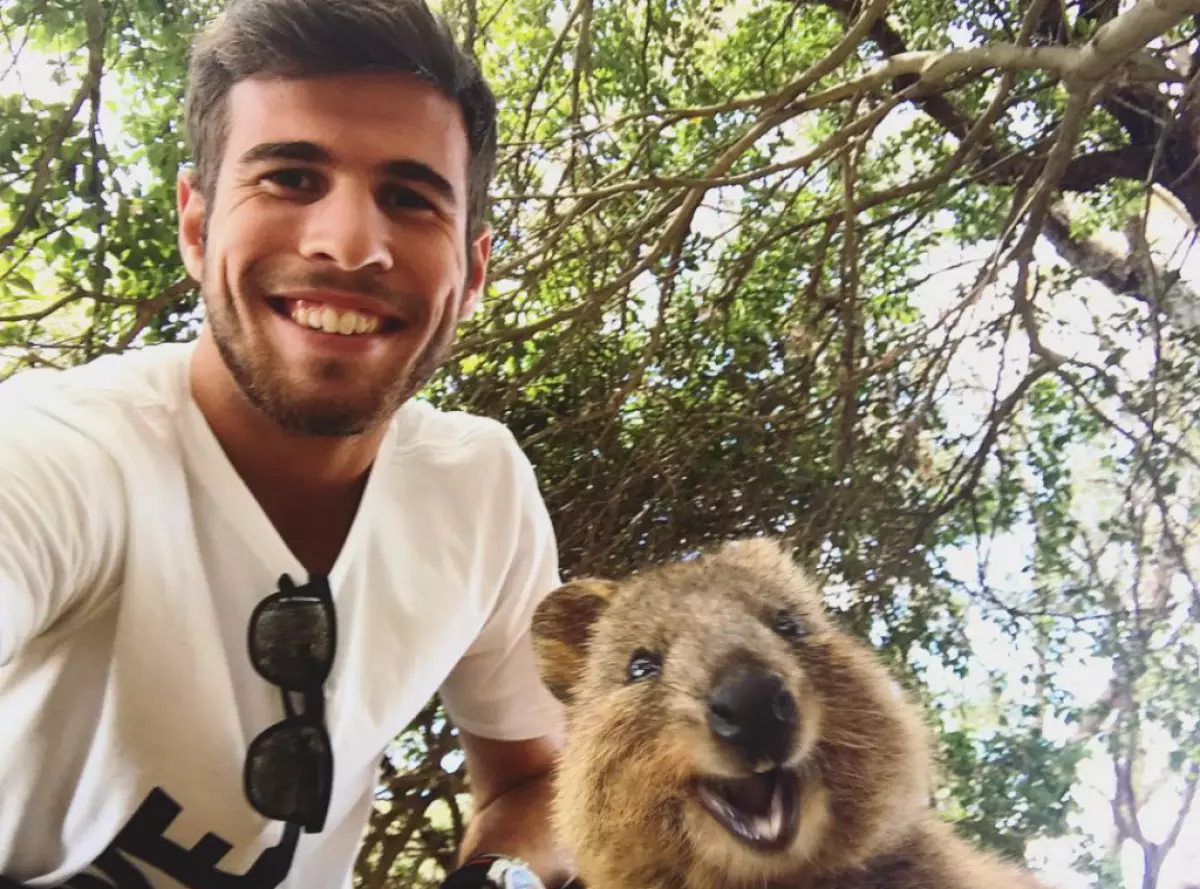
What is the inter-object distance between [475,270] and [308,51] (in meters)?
0.32

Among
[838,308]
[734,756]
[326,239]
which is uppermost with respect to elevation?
[838,308]

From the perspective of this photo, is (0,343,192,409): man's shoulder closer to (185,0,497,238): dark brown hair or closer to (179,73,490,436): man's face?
(179,73,490,436): man's face

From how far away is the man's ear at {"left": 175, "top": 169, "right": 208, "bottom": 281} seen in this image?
984mm

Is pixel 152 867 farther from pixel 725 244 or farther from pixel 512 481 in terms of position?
pixel 725 244

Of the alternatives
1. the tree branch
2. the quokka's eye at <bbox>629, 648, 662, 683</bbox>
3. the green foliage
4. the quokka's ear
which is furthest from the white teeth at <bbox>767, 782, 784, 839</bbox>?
the tree branch

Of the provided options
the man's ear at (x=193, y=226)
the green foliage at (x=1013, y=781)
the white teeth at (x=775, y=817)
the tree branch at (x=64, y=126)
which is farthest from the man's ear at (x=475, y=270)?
the green foliage at (x=1013, y=781)

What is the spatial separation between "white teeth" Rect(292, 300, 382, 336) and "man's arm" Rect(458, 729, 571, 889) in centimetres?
58

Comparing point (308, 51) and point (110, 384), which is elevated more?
point (308, 51)

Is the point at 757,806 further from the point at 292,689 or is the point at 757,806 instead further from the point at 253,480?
the point at 253,480

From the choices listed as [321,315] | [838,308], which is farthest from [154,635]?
[838,308]

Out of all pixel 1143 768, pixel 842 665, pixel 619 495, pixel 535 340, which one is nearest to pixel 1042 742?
pixel 1143 768

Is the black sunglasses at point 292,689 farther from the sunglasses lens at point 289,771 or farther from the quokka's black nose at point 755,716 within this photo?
the quokka's black nose at point 755,716

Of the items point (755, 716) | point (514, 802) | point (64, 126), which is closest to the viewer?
point (755, 716)

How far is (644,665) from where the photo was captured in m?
0.88
